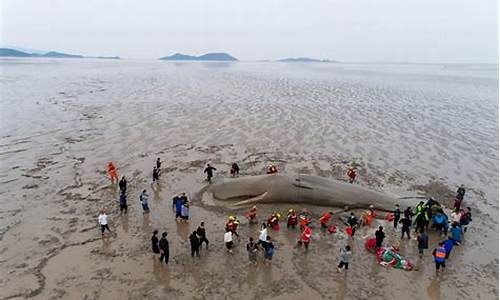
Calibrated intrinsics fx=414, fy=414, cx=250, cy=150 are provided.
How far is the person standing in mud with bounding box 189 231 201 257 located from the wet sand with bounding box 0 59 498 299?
325mm

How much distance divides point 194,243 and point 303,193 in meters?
7.24

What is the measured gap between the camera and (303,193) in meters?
20.6

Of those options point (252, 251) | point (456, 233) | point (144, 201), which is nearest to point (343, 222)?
point (456, 233)

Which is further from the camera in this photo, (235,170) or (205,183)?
(235,170)

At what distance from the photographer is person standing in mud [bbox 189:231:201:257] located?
15.1 m

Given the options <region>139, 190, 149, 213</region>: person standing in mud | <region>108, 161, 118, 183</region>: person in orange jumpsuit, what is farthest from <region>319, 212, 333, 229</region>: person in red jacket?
<region>108, 161, 118, 183</region>: person in orange jumpsuit

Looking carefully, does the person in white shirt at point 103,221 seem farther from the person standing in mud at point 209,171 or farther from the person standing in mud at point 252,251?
the person standing in mud at point 209,171

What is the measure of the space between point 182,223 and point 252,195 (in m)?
4.15

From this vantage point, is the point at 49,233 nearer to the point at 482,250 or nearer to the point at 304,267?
the point at 304,267

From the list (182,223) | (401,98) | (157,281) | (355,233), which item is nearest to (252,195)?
(182,223)

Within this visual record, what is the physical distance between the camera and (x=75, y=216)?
61.3ft

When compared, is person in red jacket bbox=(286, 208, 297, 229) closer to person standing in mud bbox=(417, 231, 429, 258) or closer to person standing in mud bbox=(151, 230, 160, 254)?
person standing in mud bbox=(417, 231, 429, 258)

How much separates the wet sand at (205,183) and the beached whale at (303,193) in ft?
2.68

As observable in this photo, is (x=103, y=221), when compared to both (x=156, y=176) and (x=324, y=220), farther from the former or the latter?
(x=324, y=220)
